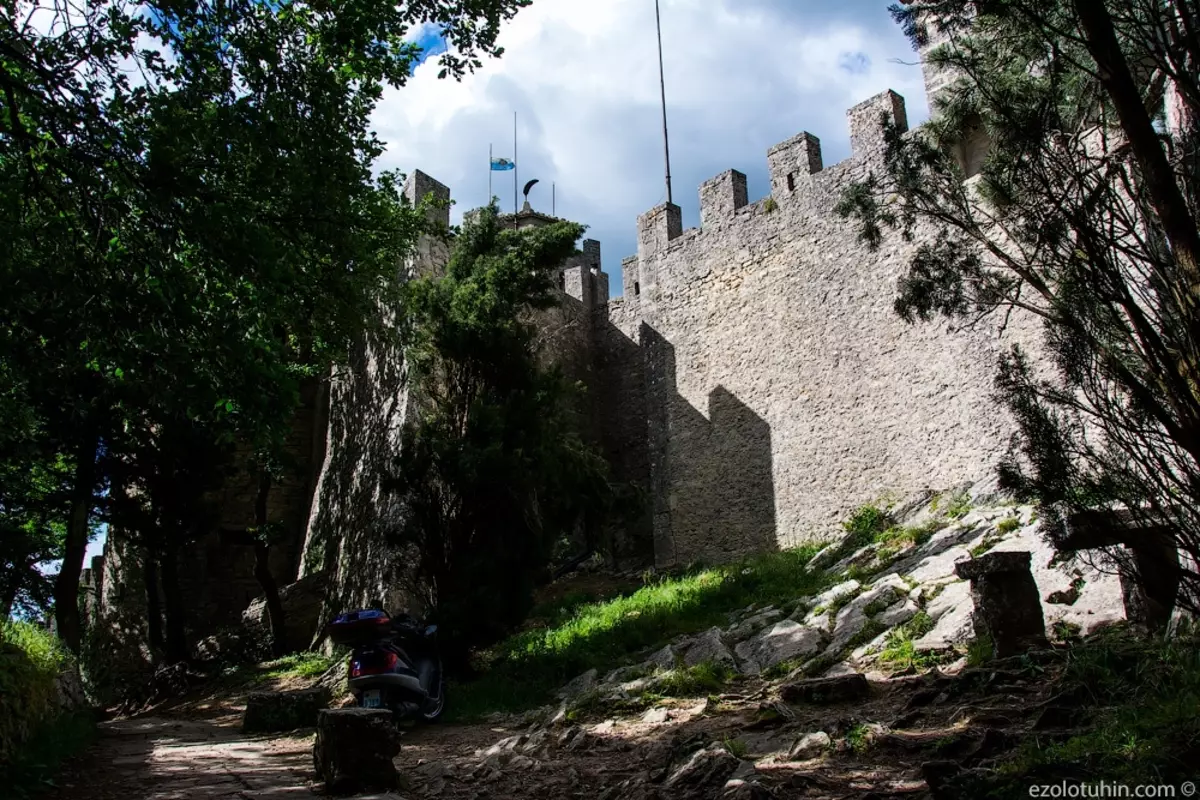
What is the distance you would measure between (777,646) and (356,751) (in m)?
4.16

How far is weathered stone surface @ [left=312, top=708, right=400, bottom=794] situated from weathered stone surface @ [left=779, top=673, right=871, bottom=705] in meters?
2.51

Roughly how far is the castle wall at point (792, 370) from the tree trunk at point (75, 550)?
360 inches

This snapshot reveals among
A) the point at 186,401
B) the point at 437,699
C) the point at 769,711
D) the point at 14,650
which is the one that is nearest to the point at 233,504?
the point at 437,699

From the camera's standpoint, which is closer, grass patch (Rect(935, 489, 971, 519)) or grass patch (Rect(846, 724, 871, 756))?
grass patch (Rect(846, 724, 871, 756))

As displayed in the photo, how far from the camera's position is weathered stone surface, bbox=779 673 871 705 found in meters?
5.50

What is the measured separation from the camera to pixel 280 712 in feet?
25.7

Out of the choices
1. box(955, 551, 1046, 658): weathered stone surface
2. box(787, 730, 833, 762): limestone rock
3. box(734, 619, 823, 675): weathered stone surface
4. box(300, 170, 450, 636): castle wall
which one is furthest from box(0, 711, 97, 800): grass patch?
box(955, 551, 1046, 658): weathered stone surface

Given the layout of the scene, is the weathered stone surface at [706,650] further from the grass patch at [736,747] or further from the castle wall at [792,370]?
the castle wall at [792,370]

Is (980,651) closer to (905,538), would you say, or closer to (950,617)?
(950,617)

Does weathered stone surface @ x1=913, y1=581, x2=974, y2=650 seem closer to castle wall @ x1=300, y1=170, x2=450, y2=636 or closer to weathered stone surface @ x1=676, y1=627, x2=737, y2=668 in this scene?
weathered stone surface @ x1=676, y1=627, x2=737, y2=668

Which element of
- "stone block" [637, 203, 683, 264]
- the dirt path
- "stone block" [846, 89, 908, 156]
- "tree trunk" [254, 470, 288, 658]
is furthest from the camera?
"stone block" [637, 203, 683, 264]

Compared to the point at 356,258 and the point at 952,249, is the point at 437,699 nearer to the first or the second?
the point at 356,258

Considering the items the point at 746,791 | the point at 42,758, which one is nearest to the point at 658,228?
the point at 42,758

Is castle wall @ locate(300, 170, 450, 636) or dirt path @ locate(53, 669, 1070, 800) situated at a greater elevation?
castle wall @ locate(300, 170, 450, 636)
